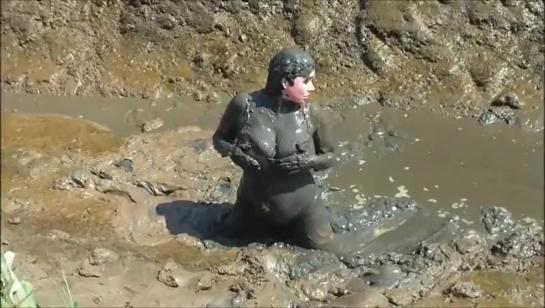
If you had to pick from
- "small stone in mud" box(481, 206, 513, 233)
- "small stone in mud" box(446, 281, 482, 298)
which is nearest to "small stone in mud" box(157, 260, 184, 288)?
"small stone in mud" box(446, 281, 482, 298)

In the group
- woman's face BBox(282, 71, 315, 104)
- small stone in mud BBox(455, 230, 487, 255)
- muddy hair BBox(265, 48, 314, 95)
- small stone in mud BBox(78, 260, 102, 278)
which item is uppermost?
muddy hair BBox(265, 48, 314, 95)

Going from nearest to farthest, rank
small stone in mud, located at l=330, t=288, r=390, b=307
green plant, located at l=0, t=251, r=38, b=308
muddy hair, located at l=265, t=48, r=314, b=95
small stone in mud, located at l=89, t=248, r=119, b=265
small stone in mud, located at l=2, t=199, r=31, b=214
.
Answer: green plant, located at l=0, t=251, r=38, b=308 → muddy hair, located at l=265, t=48, r=314, b=95 → small stone in mud, located at l=330, t=288, r=390, b=307 → small stone in mud, located at l=89, t=248, r=119, b=265 → small stone in mud, located at l=2, t=199, r=31, b=214

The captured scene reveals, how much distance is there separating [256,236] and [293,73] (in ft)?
3.92

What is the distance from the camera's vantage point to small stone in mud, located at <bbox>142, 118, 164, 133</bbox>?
6.04 metres

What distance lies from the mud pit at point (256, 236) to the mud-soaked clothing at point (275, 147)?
1.25ft

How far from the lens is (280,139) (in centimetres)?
408

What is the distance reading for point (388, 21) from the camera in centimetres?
661

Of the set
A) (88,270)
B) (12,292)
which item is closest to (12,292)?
(12,292)

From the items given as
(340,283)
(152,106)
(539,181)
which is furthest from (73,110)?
(539,181)

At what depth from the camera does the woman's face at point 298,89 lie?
12.8 ft

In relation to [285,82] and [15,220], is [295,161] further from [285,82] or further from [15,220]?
[15,220]

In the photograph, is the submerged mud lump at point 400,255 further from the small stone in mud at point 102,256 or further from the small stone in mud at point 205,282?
the small stone in mud at point 102,256

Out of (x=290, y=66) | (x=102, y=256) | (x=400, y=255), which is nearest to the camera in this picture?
(x=290, y=66)

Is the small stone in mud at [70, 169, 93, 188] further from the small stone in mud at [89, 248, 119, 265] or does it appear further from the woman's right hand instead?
the woman's right hand
